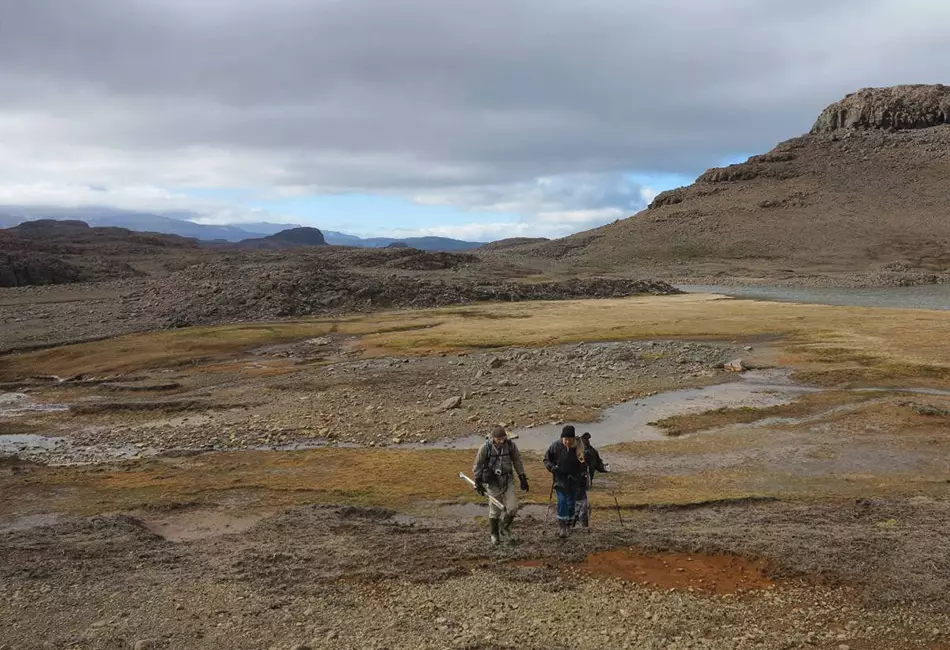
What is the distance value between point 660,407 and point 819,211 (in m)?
148

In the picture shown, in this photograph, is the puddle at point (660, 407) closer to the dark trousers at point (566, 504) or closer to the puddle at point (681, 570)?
the dark trousers at point (566, 504)

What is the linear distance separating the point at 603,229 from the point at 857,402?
520ft

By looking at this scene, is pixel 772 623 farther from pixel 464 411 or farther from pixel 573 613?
pixel 464 411

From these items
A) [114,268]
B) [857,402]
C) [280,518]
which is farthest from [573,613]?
[114,268]

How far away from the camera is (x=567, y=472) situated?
13789mm

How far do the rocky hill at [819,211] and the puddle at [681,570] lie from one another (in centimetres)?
12439

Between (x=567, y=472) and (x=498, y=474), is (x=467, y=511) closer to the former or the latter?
(x=498, y=474)

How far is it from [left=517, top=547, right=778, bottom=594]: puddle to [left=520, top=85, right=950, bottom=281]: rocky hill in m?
124

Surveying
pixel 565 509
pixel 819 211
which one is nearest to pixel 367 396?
pixel 565 509

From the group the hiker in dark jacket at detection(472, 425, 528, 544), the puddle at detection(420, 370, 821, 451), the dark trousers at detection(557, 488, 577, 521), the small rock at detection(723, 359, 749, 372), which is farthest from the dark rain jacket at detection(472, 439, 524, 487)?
the small rock at detection(723, 359, 749, 372)

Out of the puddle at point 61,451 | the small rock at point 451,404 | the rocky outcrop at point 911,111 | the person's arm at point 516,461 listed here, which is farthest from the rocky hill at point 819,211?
the person's arm at point 516,461

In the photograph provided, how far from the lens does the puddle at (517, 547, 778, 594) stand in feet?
38.5

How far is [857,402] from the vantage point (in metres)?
29.2

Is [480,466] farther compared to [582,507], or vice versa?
[582,507]
